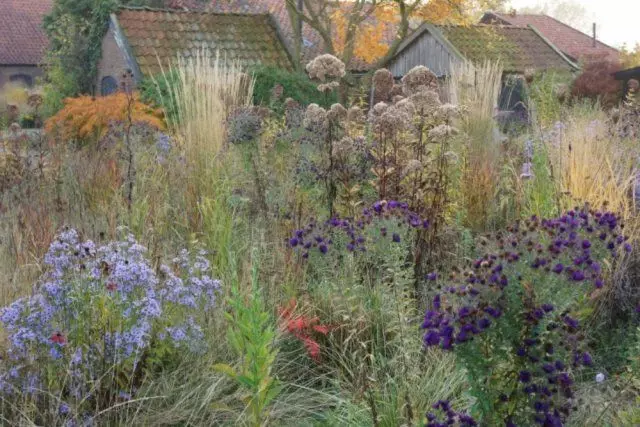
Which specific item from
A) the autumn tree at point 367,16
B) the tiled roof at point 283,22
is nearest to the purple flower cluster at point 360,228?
the autumn tree at point 367,16

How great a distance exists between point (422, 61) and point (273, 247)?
69.5 ft

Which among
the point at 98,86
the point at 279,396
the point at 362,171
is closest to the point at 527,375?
the point at 279,396

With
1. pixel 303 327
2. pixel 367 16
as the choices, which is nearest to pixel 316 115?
pixel 303 327

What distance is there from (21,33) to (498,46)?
26141 millimetres

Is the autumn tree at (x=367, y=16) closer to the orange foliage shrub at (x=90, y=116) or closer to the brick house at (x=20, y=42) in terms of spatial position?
the orange foliage shrub at (x=90, y=116)

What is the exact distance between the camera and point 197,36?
2084 cm

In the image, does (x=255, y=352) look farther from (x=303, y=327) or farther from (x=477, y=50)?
(x=477, y=50)

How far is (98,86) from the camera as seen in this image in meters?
24.6

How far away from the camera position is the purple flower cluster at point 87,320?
10.6 ft

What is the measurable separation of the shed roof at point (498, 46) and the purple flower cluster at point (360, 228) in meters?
20.0

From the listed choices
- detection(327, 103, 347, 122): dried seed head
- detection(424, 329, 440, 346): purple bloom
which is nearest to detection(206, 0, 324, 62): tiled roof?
detection(327, 103, 347, 122): dried seed head

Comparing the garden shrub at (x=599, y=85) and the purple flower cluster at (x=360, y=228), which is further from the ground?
the garden shrub at (x=599, y=85)

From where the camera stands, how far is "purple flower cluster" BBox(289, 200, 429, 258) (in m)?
4.29

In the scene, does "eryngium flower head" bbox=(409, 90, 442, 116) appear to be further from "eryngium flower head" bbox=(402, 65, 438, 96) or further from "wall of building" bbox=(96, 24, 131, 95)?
"wall of building" bbox=(96, 24, 131, 95)
